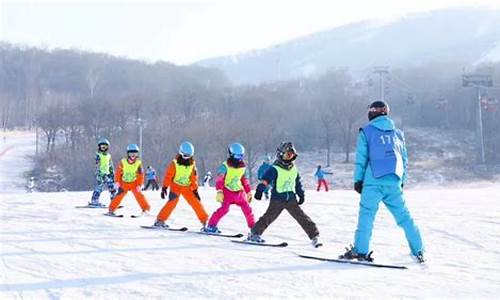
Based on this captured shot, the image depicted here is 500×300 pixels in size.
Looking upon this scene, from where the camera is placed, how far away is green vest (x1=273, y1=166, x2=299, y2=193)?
28.3 ft

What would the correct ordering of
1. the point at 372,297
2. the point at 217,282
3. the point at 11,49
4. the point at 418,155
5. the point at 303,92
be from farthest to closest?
the point at 11,49, the point at 303,92, the point at 418,155, the point at 217,282, the point at 372,297

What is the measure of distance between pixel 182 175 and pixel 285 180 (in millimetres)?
2279

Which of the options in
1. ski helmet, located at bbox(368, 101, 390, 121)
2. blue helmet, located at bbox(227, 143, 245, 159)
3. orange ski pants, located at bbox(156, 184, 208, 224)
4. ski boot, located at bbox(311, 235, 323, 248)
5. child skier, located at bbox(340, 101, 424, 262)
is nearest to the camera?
child skier, located at bbox(340, 101, 424, 262)

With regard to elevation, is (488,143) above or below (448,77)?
below

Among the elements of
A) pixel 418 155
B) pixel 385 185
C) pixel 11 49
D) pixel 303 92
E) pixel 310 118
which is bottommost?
pixel 385 185

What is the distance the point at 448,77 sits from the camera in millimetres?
108312

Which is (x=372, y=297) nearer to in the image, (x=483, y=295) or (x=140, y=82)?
(x=483, y=295)

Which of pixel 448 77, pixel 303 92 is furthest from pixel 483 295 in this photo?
pixel 448 77

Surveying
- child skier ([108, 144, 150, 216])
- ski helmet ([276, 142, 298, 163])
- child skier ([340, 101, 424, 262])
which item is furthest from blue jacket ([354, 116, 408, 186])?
child skier ([108, 144, 150, 216])

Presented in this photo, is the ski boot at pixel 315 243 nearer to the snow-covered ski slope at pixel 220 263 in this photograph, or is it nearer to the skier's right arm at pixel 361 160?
the snow-covered ski slope at pixel 220 263

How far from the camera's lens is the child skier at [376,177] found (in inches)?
276

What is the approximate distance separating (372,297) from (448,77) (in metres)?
109

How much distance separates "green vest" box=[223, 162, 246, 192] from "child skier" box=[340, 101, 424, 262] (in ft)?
9.36

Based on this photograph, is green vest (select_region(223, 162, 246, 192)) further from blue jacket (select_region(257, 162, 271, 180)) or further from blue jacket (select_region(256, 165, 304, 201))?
blue jacket (select_region(256, 165, 304, 201))
